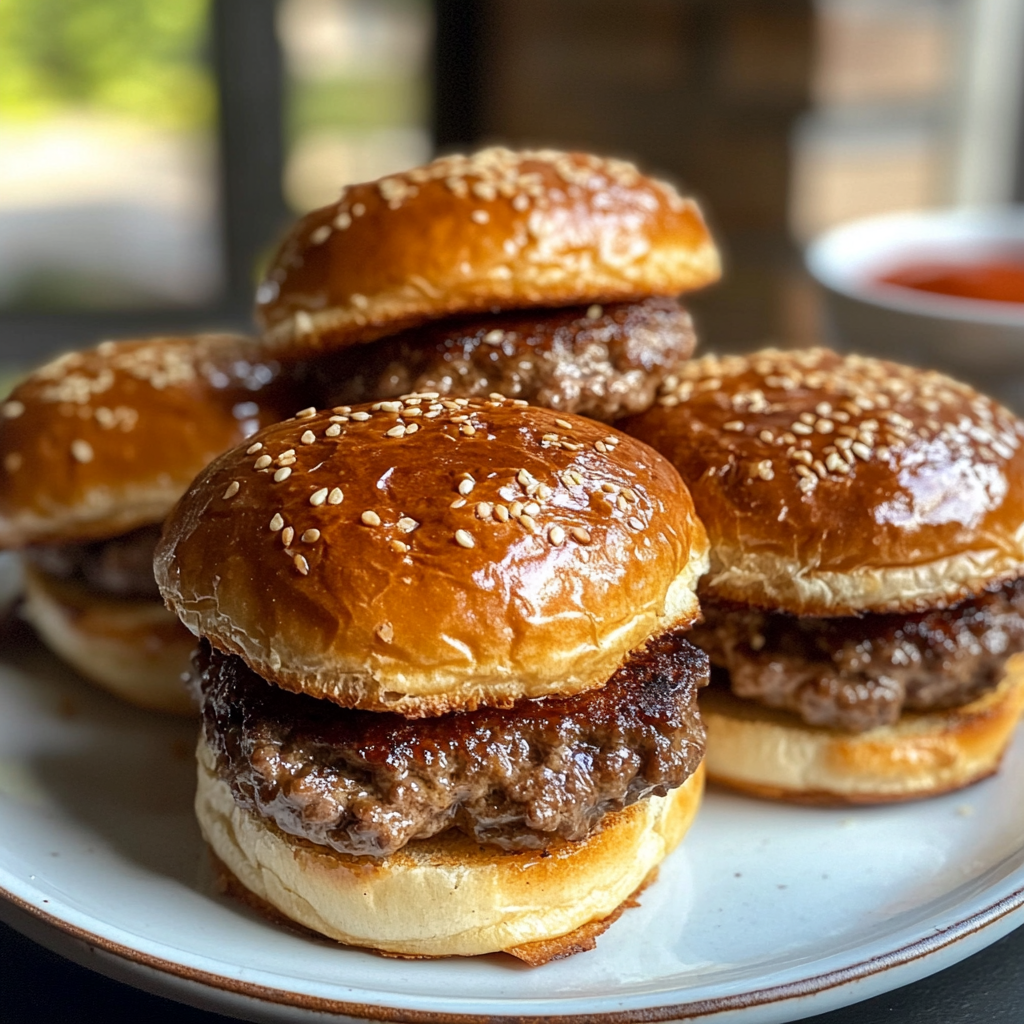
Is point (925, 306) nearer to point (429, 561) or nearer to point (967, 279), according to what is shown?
point (967, 279)

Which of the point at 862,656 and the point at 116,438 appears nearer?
the point at 862,656

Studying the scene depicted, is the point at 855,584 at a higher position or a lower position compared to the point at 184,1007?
higher

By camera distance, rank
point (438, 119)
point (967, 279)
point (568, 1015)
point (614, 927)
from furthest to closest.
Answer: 1. point (438, 119)
2. point (967, 279)
3. point (614, 927)
4. point (568, 1015)

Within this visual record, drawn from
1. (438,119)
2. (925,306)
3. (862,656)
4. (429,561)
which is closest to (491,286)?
(429,561)

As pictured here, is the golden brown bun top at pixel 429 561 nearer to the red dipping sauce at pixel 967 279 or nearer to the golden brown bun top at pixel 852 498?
the golden brown bun top at pixel 852 498

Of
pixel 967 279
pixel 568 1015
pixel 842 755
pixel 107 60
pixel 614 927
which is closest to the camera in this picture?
pixel 568 1015

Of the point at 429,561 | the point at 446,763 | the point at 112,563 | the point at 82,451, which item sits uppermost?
the point at 429,561
